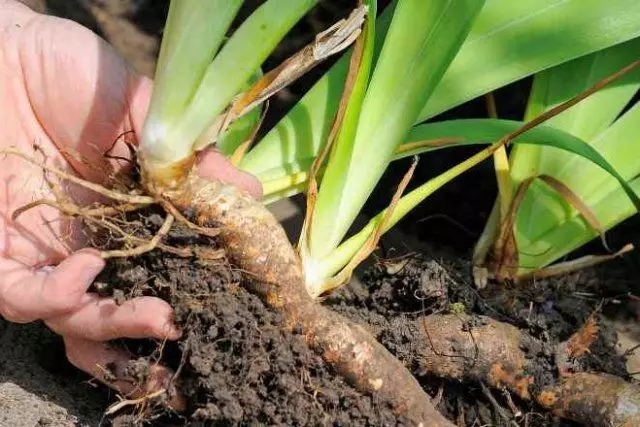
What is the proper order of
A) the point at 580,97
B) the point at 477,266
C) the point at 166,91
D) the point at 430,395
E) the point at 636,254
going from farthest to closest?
the point at 636,254 → the point at 477,266 → the point at 430,395 → the point at 580,97 → the point at 166,91

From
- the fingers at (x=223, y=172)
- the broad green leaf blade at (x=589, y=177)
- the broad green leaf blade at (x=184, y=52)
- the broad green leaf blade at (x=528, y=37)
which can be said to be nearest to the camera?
the broad green leaf blade at (x=184, y=52)

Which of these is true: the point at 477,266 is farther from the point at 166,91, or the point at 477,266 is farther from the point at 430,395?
the point at 166,91

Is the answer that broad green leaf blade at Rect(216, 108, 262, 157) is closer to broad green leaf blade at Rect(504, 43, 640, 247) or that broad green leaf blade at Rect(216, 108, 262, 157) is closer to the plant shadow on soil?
the plant shadow on soil

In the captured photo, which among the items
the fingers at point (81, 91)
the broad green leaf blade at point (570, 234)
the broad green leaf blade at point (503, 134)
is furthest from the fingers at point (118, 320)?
the broad green leaf blade at point (570, 234)

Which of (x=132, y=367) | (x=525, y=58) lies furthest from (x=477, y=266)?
(x=132, y=367)

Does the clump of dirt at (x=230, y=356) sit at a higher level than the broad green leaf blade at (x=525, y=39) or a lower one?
lower

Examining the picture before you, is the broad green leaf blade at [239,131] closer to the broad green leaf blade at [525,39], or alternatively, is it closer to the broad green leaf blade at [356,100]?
the broad green leaf blade at [525,39]

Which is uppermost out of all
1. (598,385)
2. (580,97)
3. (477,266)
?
(580,97)
